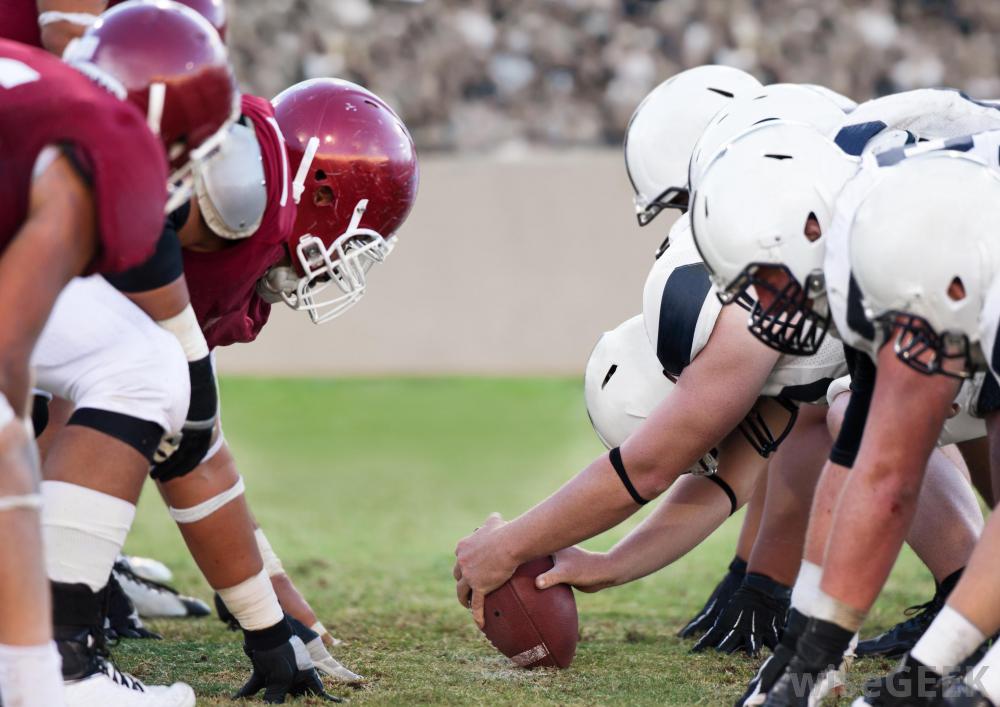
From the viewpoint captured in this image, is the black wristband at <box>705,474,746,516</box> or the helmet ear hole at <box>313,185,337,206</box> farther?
the black wristband at <box>705,474,746,516</box>

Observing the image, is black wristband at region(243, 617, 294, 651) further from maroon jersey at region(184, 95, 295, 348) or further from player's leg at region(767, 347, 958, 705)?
player's leg at region(767, 347, 958, 705)

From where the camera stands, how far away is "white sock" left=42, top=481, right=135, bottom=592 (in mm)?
2100

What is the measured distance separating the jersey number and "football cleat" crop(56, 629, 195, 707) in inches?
33.8

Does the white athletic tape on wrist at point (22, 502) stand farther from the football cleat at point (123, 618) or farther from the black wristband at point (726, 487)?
the black wristband at point (726, 487)

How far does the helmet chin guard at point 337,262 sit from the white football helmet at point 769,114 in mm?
746

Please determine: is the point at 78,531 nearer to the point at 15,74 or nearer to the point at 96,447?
the point at 96,447

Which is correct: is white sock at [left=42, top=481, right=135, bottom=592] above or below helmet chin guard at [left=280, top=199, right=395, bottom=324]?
below

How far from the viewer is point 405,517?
17.4ft

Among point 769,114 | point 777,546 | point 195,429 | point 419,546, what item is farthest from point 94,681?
point 419,546

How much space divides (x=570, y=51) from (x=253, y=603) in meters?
9.33

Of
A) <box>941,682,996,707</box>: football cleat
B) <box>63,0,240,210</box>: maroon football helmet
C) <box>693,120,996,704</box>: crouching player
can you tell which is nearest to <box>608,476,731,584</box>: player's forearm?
<box>693,120,996,704</box>: crouching player

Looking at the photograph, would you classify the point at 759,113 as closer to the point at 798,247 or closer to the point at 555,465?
the point at 798,247

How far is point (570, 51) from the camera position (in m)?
11.2

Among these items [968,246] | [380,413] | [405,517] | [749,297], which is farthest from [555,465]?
[968,246]
